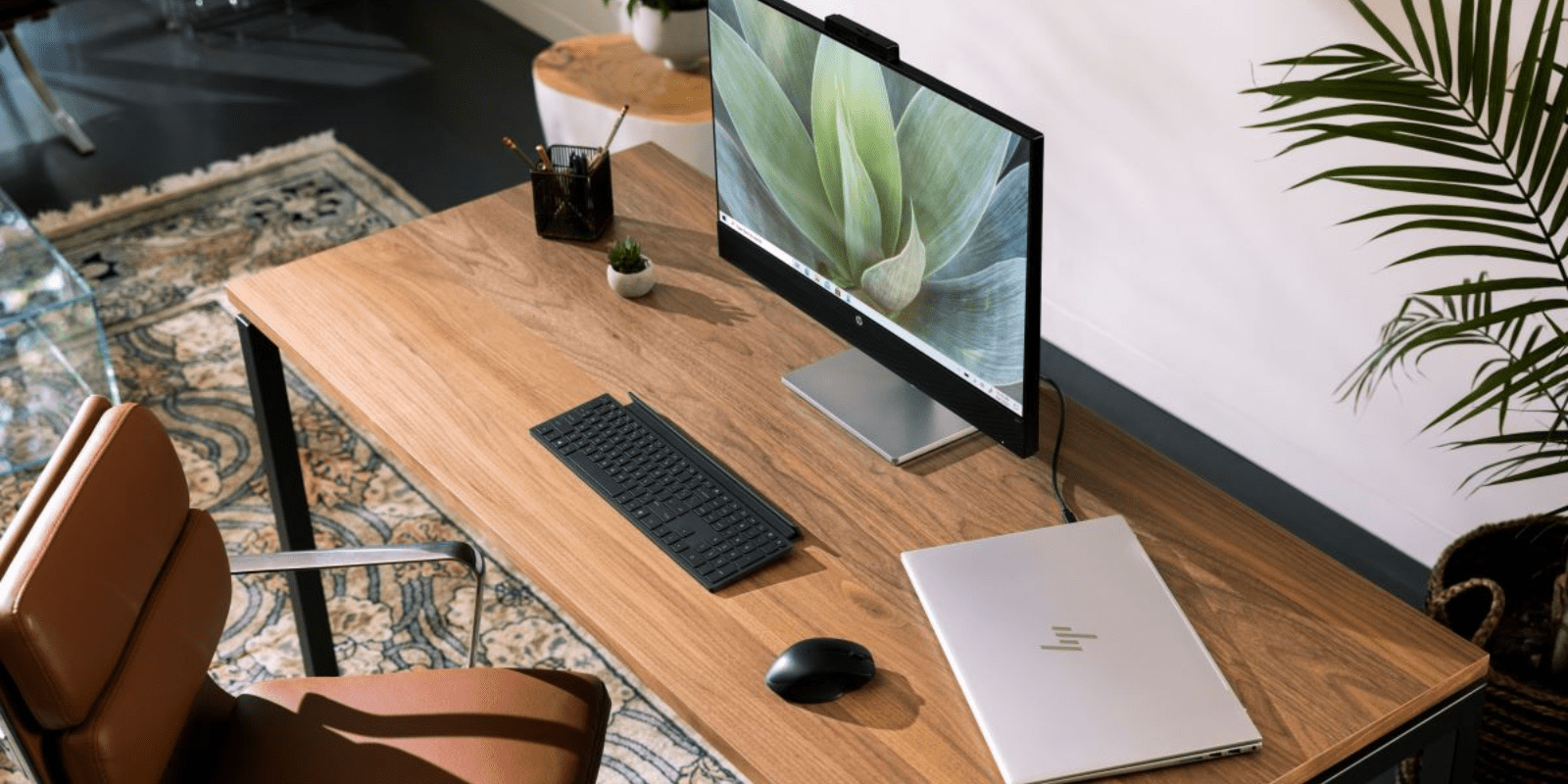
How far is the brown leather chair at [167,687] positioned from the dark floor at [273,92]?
2.56m

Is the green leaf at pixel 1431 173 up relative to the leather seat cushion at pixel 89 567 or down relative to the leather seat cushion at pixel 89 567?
up

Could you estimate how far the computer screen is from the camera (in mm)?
1908

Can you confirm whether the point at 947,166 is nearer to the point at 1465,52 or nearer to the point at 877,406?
the point at 877,406

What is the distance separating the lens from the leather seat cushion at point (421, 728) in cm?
207

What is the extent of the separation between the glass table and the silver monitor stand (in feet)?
6.29

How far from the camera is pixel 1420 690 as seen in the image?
6.01 ft

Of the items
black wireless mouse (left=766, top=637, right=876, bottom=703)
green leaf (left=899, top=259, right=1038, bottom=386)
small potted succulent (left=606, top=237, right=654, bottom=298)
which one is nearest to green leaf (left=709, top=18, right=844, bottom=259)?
green leaf (left=899, top=259, right=1038, bottom=386)

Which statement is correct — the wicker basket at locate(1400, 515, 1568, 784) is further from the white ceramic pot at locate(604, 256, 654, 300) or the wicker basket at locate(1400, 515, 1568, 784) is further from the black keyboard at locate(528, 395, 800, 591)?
the white ceramic pot at locate(604, 256, 654, 300)

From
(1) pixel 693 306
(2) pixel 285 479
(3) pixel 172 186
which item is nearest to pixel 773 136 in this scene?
(1) pixel 693 306

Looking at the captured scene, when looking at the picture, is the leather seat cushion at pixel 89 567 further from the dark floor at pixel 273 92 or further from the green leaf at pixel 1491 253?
the dark floor at pixel 273 92

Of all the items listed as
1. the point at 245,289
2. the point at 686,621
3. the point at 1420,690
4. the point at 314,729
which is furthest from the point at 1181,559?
the point at 245,289

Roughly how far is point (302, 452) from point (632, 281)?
1.37 m

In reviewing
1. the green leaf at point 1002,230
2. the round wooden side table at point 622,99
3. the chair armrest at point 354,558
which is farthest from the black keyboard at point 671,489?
the round wooden side table at point 622,99

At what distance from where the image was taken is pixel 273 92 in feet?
17.1
